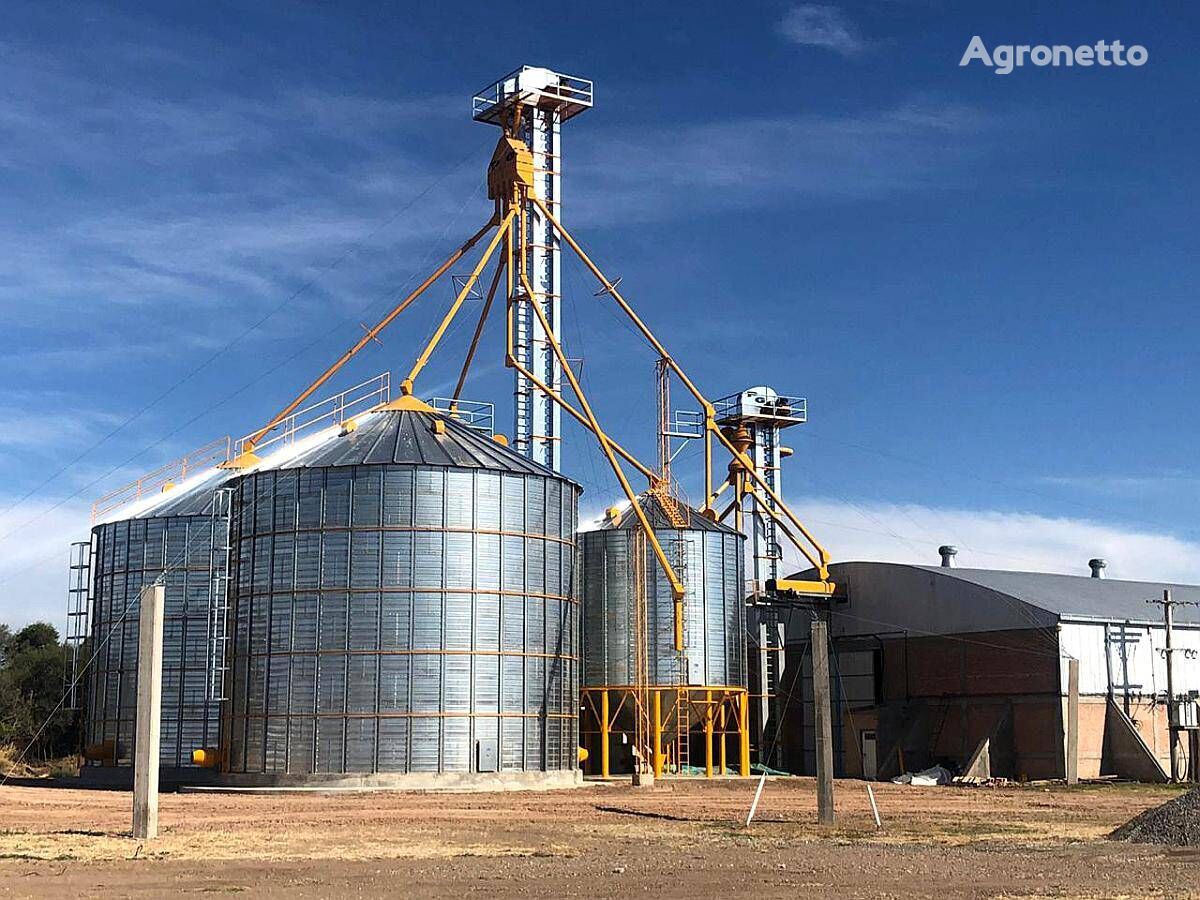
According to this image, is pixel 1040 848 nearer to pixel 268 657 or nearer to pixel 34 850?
pixel 34 850

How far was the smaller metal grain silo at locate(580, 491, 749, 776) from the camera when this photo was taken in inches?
2292

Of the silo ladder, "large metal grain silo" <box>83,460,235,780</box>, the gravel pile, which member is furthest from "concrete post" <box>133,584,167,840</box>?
"large metal grain silo" <box>83,460,235,780</box>

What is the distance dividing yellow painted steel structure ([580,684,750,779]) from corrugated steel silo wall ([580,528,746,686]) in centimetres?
52

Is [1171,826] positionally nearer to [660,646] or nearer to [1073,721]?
[1073,721]

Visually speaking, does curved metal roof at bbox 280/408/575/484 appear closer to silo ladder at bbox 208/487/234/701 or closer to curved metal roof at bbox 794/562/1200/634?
silo ladder at bbox 208/487/234/701

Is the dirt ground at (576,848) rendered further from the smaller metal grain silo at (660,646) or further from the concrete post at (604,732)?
the smaller metal grain silo at (660,646)

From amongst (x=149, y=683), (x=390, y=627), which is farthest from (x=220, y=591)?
(x=149, y=683)

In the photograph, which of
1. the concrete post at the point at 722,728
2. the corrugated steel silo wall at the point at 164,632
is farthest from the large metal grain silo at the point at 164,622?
the concrete post at the point at 722,728

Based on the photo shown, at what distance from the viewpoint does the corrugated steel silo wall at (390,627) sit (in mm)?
48656

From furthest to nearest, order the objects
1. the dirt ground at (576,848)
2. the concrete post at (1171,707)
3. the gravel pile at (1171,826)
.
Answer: the concrete post at (1171,707) < the gravel pile at (1171,826) < the dirt ground at (576,848)

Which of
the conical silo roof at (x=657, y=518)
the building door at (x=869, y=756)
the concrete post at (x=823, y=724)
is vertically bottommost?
the building door at (x=869, y=756)

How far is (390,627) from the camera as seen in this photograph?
4897 centimetres

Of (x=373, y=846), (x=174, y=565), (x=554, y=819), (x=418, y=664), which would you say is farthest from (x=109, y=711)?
(x=373, y=846)

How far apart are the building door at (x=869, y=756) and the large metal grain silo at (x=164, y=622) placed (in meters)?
27.2
